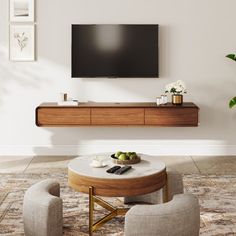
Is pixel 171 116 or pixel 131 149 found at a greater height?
pixel 171 116

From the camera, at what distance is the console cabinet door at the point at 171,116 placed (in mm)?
5492

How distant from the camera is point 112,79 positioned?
19.4 feet

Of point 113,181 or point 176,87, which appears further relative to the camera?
point 176,87

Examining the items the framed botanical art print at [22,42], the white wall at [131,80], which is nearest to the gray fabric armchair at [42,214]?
the white wall at [131,80]

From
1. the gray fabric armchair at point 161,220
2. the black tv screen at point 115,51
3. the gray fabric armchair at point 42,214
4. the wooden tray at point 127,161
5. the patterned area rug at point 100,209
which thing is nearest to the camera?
the gray fabric armchair at point 161,220

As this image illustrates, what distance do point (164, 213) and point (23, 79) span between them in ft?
12.0

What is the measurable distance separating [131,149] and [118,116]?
667 mm

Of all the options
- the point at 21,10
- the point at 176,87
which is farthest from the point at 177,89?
the point at 21,10

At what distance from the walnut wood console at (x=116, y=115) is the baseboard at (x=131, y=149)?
1.78 feet

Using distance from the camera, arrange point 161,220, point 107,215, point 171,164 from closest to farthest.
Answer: point 161,220
point 107,215
point 171,164

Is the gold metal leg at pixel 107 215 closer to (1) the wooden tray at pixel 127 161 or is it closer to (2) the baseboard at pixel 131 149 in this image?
(1) the wooden tray at pixel 127 161

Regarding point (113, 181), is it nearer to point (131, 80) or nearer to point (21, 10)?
point (131, 80)

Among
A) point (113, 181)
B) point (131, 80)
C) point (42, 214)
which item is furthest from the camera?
point (131, 80)

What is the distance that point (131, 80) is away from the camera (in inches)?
233
